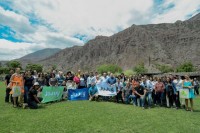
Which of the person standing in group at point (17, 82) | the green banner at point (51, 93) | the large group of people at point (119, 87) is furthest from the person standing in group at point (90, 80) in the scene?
the person standing in group at point (17, 82)

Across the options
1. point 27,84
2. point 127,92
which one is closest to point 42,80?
point 27,84

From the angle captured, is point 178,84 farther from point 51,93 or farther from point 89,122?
point 51,93

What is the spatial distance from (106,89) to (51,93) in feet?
14.7

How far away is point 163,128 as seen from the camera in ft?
33.9

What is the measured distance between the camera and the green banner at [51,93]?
666 inches

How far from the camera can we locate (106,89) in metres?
19.3

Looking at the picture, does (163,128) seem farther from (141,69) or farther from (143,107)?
(141,69)

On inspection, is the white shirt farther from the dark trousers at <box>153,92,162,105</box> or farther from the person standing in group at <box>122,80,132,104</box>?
the person standing in group at <box>122,80,132,104</box>

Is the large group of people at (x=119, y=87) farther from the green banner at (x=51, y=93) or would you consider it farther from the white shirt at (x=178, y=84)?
the green banner at (x=51, y=93)

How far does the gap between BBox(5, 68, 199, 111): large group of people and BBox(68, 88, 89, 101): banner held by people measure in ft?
1.33

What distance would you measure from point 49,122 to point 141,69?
147 metres

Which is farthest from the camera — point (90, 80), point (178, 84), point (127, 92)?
point (90, 80)

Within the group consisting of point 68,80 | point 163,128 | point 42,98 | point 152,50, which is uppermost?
point 152,50

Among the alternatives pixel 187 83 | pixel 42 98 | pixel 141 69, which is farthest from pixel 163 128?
pixel 141 69
